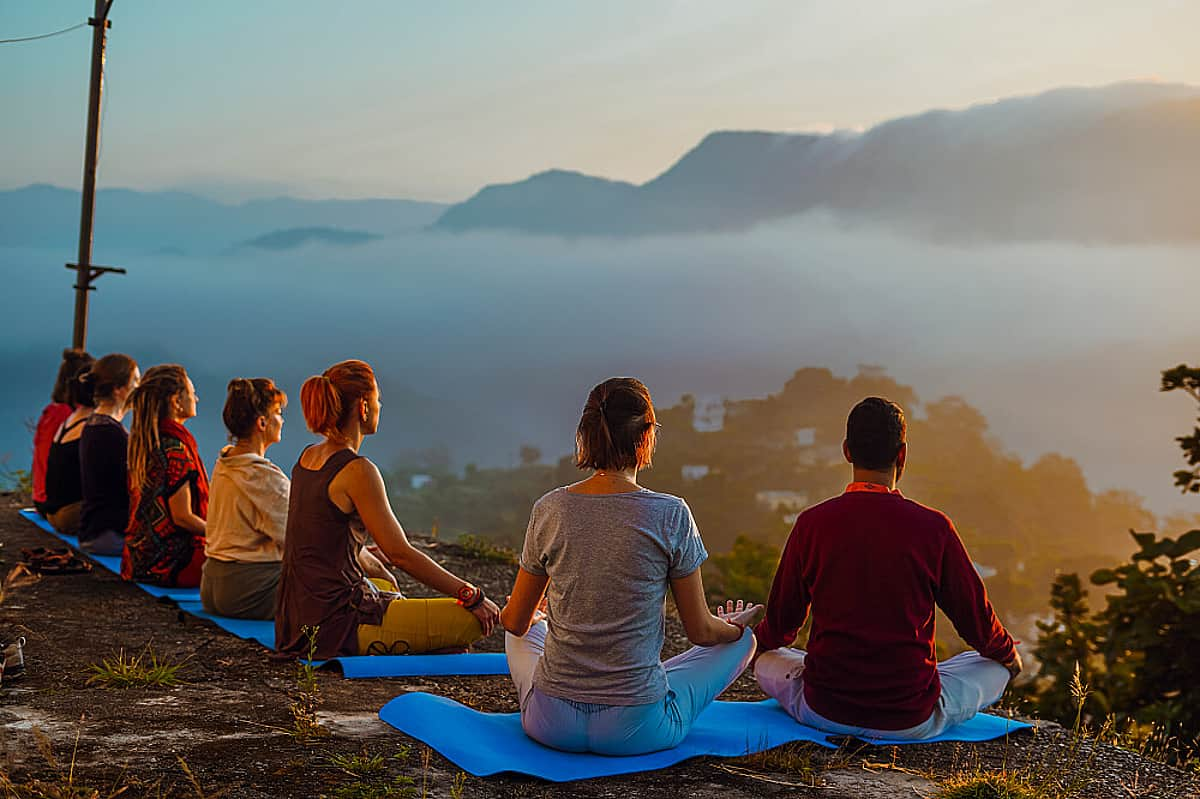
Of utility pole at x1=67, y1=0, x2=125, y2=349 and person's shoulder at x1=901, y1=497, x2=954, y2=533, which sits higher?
utility pole at x1=67, y1=0, x2=125, y2=349

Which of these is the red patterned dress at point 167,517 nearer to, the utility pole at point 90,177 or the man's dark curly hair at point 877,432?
the man's dark curly hair at point 877,432

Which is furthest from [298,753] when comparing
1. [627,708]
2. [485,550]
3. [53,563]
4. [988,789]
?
[485,550]

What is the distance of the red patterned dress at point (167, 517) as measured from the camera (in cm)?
681

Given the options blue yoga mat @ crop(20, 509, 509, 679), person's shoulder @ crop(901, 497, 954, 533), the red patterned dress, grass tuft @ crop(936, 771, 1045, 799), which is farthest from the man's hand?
the red patterned dress

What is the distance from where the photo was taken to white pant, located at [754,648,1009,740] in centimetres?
436

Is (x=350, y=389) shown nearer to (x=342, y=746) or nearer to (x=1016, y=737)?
(x=342, y=746)

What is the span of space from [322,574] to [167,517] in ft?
6.62

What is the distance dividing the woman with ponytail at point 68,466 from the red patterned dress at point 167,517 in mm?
1625

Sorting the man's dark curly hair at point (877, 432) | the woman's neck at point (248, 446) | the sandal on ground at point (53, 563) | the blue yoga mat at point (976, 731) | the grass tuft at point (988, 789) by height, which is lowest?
the sandal on ground at point (53, 563)

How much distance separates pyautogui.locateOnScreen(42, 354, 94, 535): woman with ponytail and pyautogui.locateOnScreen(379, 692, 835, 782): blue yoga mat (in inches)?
190

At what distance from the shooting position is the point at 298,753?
12.9ft

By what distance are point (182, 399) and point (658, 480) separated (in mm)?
43415

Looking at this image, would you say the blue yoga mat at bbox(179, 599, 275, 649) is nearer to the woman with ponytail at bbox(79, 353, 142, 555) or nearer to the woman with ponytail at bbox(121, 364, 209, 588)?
the woman with ponytail at bbox(121, 364, 209, 588)

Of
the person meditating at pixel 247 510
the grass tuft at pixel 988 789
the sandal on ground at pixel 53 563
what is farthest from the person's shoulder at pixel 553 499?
the sandal on ground at pixel 53 563
